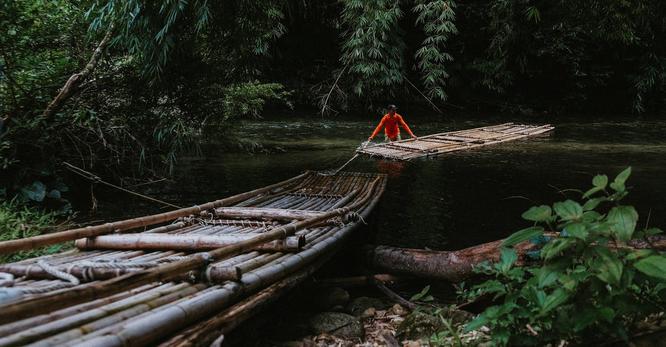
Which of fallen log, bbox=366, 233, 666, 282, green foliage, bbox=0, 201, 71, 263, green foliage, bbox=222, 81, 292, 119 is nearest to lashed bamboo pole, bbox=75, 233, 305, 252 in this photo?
green foliage, bbox=0, 201, 71, 263

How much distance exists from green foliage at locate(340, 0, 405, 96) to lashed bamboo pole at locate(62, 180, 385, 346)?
865cm

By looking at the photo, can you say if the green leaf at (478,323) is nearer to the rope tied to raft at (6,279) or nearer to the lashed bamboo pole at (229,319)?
the lashed bamboo pole at (229,319)

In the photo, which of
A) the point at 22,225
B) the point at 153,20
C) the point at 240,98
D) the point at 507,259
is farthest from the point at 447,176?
the point at 507,259

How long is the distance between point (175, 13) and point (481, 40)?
45.5ft

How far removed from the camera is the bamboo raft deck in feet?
23.6

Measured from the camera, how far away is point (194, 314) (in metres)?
1.53

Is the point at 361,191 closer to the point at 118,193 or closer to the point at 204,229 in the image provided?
the point at 204,229

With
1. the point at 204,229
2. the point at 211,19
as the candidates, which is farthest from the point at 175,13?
the point at 204,229

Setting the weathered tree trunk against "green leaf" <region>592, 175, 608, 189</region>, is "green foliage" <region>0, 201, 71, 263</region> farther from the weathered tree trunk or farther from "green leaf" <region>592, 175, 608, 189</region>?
"green leaf" <region>592, 175, 608, 189</region>

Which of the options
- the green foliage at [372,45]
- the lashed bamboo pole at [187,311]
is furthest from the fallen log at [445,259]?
the green foliage at [372,45]

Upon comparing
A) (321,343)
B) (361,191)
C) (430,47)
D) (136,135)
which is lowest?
(321,343)

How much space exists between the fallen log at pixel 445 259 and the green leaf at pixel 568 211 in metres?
1.15

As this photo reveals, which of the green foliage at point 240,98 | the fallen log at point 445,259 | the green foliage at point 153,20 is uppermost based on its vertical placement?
the green foliage at point 153,20

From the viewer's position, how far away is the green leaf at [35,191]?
418 centimetres
